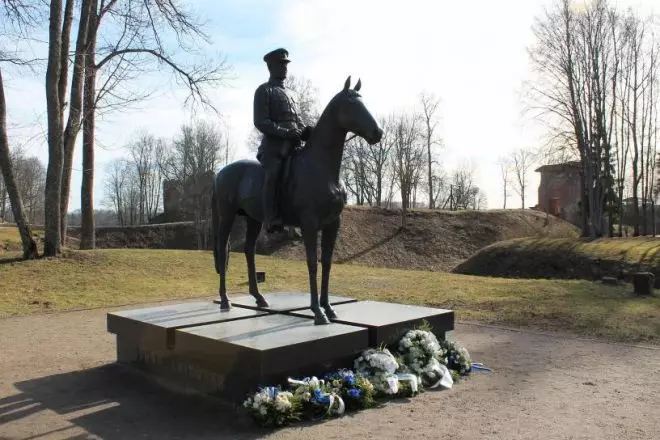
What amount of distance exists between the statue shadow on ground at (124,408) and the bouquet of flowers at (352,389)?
37.1 inches

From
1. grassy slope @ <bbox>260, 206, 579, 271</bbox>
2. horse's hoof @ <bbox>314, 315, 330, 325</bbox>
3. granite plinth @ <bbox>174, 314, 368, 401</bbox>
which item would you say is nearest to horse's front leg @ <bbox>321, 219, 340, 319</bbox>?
horse's hoof @ <bbox>314, 315, 330, 325</bbox>

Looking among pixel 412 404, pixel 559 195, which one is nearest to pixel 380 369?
pixel 412 404

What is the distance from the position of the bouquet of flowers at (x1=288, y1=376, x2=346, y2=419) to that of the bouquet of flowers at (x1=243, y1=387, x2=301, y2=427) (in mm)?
151

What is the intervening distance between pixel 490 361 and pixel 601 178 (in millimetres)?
23379

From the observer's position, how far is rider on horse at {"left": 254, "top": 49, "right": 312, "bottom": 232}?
637cm

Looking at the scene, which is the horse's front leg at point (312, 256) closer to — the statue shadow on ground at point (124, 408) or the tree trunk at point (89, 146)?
the statue shadow on ground at point (124, 408)

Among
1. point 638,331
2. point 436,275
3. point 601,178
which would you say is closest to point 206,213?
point 436,275

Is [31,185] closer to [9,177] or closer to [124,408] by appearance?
[9,177]

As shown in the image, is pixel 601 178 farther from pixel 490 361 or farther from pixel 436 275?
pixel 490 361

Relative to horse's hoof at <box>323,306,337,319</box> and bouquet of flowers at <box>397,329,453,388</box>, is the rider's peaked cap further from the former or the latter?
bouquet of flowers at <box>397,329,453,388</box>

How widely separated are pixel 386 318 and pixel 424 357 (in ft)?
2.22

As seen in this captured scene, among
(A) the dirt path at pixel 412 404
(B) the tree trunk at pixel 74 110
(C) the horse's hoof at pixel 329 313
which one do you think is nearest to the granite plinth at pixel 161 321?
(A) the dirt path at pixel 412 404

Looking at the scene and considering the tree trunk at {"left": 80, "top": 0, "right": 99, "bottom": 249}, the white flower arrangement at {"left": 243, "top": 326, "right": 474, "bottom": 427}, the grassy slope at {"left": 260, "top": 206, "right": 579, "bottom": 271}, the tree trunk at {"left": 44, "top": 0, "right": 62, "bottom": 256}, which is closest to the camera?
the white flower arrangement at {"left": 243, "top": 326, "right": 474, "bottom": 427}

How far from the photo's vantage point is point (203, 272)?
17375 millimetres
